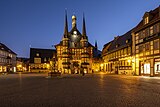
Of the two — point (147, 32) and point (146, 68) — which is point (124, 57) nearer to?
point (146, 68)

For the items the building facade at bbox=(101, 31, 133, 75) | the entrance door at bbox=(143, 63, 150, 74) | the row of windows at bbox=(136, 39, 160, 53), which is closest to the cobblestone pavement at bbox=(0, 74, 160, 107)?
the row of windows at bbox=(136, 39, 160, 53)

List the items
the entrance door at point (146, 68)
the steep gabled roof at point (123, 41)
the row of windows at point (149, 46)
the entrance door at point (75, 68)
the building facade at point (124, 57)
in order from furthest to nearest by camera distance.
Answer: the entrance door at point (75, 68)
the steep gabled roof at point (123, 41)
the building facade at point (124, 57)
the entrance door at point (146, 68)
the row of windows at point (149, 46)

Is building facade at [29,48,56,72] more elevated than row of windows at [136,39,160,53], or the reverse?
row of windows at [136,39,160,53]

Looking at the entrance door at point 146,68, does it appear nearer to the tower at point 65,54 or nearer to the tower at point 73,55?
the tower at point 73,55

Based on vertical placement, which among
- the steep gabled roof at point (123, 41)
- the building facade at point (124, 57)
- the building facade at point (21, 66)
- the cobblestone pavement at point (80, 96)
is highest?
the steep gabled roof at point (123, 41)

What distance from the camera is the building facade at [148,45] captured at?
36.4 m

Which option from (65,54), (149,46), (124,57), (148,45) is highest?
(148,45)

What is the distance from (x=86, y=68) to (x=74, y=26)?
21210mm

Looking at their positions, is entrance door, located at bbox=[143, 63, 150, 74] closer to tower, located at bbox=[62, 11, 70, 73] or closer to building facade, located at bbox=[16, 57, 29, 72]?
tower, located at bbox=[62, 11, 70, 73]

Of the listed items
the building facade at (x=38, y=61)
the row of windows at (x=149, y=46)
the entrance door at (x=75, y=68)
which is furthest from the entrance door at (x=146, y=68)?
the building facade at (x=38, y=61)

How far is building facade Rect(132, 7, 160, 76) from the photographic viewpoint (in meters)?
36.4

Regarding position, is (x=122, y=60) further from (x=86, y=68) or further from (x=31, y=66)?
(x=31, y=66)

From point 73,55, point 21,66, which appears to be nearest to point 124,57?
point 73,55

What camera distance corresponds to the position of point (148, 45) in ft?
130
